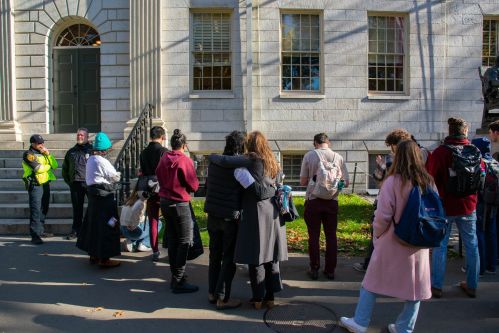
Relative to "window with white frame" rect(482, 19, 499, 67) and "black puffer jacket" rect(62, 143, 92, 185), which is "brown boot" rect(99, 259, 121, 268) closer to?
"black puffer jacket" rect(62, 143, 92, 185)

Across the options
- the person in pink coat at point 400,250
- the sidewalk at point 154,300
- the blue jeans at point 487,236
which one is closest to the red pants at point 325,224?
the sidewalk at point 154,300

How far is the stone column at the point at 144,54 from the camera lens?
11391mm

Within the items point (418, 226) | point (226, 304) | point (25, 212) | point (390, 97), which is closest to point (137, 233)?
point (226, 304)

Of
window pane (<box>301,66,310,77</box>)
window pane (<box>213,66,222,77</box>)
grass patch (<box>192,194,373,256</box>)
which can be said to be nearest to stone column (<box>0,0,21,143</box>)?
window pane (<box>213,66,222,77</box>)

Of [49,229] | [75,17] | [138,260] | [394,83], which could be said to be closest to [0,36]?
[75,17]

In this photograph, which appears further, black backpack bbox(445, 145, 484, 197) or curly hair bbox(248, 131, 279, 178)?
black backpack bbox(445, 145, 484, 197)

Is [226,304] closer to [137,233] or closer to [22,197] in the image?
[137,233]

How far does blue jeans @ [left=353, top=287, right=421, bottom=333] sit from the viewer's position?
150 inches

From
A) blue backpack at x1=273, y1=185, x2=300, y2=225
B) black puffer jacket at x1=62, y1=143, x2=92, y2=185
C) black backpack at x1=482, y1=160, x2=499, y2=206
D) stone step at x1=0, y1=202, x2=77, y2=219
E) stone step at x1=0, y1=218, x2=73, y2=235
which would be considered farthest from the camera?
stone step at x1=0, y1=202, x2=77, y2=219

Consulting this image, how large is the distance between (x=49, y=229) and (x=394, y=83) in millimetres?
9785

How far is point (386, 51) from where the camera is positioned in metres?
12.5

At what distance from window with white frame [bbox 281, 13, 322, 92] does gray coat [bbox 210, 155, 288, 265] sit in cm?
815

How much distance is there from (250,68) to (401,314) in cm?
891

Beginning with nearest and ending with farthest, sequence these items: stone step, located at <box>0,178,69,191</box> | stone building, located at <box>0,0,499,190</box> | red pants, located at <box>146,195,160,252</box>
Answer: red pants, located at <box>146,195,160,252</box>, stone step, located at <box>0,178,69,191</box>, stone building, located at <box>0,0,499,190</box>
